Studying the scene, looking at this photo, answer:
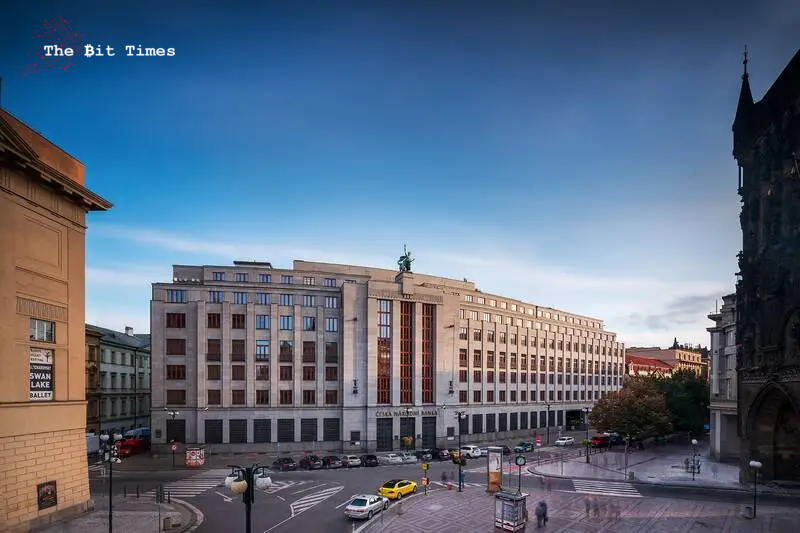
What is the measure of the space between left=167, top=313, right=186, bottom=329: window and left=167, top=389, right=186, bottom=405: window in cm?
737

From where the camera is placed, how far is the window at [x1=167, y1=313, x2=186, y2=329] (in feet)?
197

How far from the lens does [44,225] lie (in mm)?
28797

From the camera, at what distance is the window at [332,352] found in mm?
64312

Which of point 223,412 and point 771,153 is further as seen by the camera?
point 223,412

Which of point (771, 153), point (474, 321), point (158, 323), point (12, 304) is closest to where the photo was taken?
point (12, 304)

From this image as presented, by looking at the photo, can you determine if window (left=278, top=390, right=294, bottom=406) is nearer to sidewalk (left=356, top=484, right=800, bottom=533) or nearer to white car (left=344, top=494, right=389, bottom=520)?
sidewalk (left=356, top=484, right=800, bottom=533)

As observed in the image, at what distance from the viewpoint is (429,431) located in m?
66.8

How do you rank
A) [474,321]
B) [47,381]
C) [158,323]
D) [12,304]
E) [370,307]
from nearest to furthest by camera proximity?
[12,304] < [47,381] < [158,323] < [370,307] < [474,321]

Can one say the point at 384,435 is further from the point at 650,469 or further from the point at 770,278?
the point at 770,278

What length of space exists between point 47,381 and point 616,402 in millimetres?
58022

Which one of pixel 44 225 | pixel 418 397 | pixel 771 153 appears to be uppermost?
pixel 771 153

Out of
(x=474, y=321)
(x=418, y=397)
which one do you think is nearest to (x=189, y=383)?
(x=418, y=397)

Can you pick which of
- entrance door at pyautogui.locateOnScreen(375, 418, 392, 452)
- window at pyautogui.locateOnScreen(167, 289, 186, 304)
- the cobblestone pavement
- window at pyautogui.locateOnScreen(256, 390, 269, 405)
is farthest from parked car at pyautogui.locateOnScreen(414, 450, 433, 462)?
window at pyautogui.locateOnScreen(167, 289, 186, 304)

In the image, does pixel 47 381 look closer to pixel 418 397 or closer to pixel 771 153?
pixel 418 397
